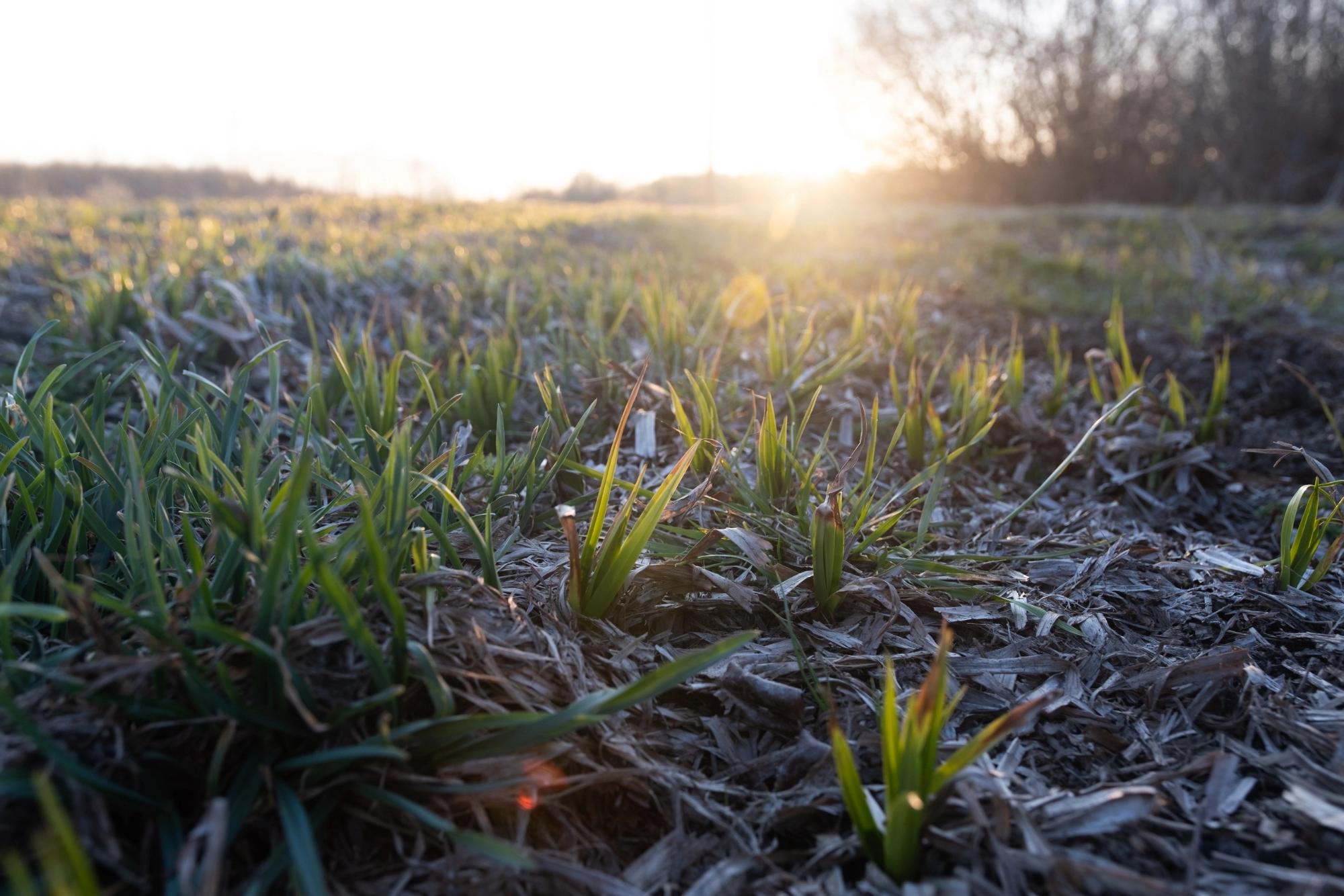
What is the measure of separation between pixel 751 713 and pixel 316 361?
154 centimetres

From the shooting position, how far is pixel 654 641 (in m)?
1.34

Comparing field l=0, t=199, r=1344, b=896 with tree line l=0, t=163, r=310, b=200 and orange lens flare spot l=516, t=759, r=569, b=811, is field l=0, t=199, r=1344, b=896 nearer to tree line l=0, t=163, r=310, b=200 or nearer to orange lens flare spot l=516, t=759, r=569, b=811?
orange lens flare spot l=516, t=759, r=569, b=811

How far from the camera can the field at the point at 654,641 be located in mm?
908

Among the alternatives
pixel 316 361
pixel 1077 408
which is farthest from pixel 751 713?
pixel 1077 408

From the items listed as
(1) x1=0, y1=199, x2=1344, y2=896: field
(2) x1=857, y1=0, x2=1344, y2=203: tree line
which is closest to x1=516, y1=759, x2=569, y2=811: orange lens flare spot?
(1) x1=0, y1=199, x2=1344, y2=896: field

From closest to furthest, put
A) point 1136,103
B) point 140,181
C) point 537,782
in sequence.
Answer: point 537,782
point 1136,103
point 140,181

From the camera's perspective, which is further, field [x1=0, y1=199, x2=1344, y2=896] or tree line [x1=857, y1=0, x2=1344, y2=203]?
tree line [x1=857, y1=0, x2=1344, y2=203]

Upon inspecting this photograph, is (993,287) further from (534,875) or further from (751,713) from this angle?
(534,875)

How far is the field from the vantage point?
908 millimetres

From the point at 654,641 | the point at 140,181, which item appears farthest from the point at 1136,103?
the point at 140,181

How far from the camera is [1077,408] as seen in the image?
280 centimetres

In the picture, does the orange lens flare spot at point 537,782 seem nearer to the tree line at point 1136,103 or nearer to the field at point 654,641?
the field at point 654,641

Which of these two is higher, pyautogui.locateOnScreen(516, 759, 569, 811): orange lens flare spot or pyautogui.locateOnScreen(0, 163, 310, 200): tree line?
pyautogui.locateOnScreen(0, 163, 310, 200): tree line

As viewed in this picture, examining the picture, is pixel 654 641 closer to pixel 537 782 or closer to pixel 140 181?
pixel 537 782
